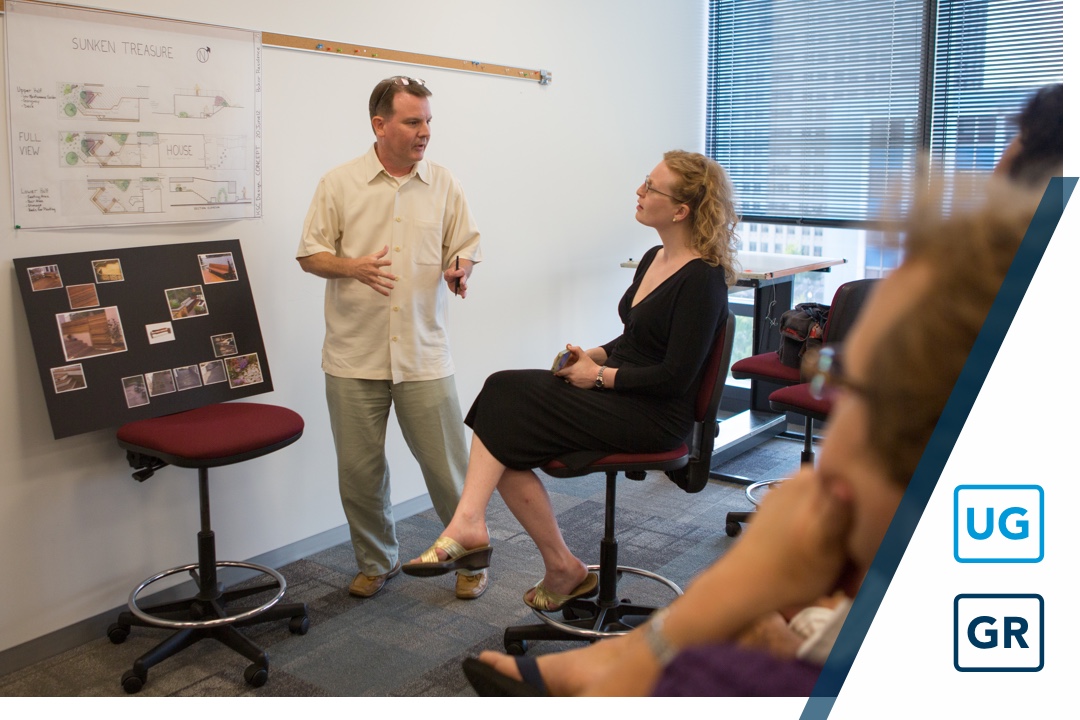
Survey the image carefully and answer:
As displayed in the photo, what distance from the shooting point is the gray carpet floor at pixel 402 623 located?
2.57m

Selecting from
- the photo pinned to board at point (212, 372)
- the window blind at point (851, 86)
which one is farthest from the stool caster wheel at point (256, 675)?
the window blind at point (851, 86)

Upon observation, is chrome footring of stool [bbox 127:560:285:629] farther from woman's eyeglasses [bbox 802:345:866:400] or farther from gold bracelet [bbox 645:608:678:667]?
woman's eyeglasses [bbox 802:345:866:400]

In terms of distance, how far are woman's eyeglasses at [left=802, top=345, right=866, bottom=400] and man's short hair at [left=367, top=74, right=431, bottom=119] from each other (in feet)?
7.82

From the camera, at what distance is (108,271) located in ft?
8.82

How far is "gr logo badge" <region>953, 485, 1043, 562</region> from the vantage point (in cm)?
116

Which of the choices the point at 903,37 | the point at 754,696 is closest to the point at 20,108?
the point at 754,696

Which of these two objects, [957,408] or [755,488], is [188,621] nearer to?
[755,488]

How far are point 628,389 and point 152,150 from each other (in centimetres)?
154

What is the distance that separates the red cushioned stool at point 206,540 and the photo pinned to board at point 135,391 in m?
0.06

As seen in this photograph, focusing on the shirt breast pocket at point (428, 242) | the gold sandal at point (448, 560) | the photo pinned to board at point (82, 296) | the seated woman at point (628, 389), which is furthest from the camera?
the shirt breast pocket at point (428, 242)

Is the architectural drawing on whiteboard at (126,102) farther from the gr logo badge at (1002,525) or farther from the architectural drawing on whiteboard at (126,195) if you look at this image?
the gr logo badge at (1002,525)

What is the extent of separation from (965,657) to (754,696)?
416 millimetres

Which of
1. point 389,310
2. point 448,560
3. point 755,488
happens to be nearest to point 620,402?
point 448,560

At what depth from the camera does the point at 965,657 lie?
3.64 feet
